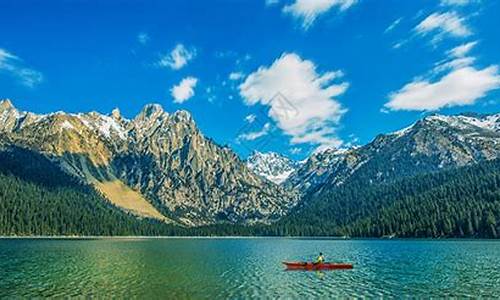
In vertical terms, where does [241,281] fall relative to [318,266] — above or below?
below

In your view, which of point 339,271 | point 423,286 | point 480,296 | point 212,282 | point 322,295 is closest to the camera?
point 480,296

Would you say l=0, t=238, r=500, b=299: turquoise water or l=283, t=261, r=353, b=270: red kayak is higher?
l=283, t=261, r=353, b=270: red kayak

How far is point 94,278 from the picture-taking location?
8362 cm

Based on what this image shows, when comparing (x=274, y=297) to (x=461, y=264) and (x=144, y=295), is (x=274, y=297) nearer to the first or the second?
(x=144, y=295)

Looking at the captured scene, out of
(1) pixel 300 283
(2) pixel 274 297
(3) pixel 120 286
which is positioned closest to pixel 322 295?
(2) pixel 274 297

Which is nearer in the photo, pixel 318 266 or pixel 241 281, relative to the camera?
pixel 241 281

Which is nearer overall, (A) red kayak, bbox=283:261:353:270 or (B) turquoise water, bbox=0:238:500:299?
(B) turquoise water, bbox=0:238:500:299

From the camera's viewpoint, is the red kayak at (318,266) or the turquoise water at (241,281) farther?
the red kayak at (318,266)

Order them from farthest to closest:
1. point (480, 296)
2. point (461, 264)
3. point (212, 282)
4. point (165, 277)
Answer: point (461, 264)
point (165, 277)
point (212, 282)
point (480, 296)

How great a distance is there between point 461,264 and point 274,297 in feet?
208

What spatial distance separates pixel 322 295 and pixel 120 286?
29963 millimetres

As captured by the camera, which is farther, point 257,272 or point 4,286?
point 257,272

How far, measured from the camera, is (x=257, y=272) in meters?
99.4

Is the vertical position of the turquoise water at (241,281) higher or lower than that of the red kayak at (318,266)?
lower
